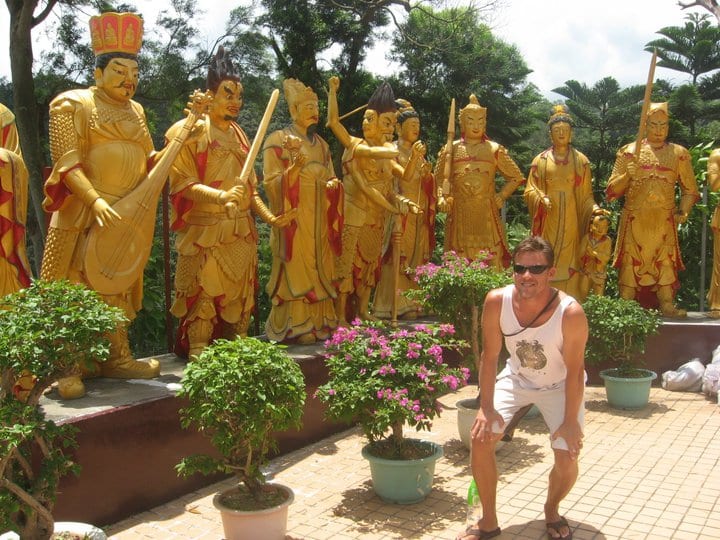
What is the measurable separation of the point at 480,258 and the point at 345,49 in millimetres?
9983

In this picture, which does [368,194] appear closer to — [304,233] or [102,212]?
[304,233]

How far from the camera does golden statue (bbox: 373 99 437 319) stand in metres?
7.59

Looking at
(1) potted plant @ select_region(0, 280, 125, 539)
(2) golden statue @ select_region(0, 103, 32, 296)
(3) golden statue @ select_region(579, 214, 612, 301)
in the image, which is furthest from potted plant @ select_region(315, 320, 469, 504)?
(3) golden statue @ select_region(579, 214, 612, 301)

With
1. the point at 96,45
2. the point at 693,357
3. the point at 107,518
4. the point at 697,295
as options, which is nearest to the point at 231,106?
the point at 96,45

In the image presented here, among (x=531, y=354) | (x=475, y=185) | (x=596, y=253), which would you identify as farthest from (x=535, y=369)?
(x=475, y=185)

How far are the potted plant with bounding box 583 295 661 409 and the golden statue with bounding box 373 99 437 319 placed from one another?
2.02 meters

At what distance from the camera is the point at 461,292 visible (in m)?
5.34

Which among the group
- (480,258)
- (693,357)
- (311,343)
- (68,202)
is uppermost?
(68,202)

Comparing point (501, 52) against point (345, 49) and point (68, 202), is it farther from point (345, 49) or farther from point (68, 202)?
point (68, 202)

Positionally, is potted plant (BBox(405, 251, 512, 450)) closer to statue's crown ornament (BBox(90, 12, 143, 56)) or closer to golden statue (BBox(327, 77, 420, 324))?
golden statue (BBox(327, 77, 420, 324))

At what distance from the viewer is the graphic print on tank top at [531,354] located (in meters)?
3.39

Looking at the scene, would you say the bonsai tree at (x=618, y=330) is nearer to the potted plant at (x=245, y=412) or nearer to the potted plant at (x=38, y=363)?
the potted plant at (x=245, y=412)

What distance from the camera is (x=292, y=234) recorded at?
5.88 m

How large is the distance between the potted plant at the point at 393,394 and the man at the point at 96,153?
1463mm
